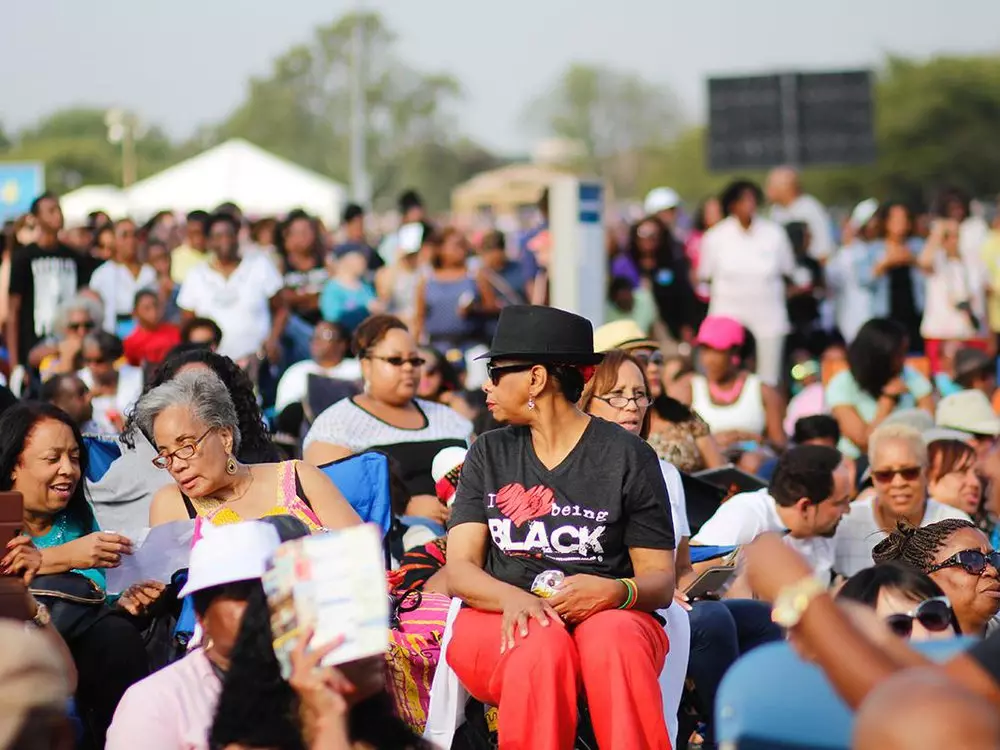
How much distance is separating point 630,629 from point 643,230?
10.5m

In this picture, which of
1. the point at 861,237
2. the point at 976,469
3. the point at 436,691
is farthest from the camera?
the point at 861,237

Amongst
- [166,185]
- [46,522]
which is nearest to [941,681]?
Answer: [46,522]

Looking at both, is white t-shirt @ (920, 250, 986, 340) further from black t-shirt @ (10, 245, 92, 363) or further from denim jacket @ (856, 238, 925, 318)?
black t-shirt @ (10, 245, 92, 363)

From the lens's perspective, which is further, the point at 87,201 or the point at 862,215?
the point at 87,201

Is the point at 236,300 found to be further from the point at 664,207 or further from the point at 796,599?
the point at 796,599

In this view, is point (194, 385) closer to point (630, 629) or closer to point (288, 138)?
point (630, 629)

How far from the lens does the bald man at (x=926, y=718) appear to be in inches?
88.7

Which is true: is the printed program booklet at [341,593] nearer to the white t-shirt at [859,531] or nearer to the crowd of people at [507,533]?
the crowd of people at [507,533]

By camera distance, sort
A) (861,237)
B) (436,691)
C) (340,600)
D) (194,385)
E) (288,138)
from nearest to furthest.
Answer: (340,600), (436,691), (194,385), (861,237), (288,138)

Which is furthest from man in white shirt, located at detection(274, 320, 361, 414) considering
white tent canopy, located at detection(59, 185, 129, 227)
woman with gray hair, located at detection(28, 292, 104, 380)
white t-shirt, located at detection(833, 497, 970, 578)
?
white tent canopy, located at detection(59, 185, 129, 227)

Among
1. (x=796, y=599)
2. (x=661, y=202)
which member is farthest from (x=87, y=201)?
(x=796, y=599)

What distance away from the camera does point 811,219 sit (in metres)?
15.2

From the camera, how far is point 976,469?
7.32m

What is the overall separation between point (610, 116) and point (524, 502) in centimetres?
11308
